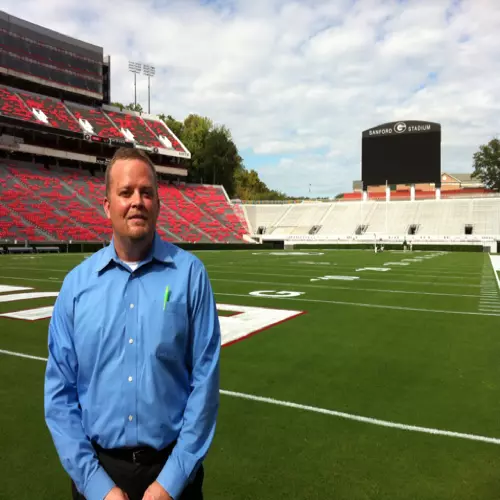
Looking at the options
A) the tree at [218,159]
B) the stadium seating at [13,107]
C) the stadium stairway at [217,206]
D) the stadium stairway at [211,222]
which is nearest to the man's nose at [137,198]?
the stadium stairway at [211,222]

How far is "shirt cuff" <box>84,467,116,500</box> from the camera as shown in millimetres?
1681

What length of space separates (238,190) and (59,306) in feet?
276

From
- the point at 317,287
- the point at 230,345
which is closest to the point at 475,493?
the point at 230,345

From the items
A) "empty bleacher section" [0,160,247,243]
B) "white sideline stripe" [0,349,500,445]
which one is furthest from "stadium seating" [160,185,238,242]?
"white sideline stripe" [0,349,500,445]

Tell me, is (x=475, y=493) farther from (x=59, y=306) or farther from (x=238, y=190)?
(x=238, y=190)

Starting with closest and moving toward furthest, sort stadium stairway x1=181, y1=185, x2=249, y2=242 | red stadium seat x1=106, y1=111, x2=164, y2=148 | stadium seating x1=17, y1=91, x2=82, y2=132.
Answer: stadium seating x1=17, y1=91, x2=82, y2=132 < stadium stairway x1=181, y1=185, x2=249, y2=242 < red stadium seat x1=106, y1=111, x2=164, y2=148

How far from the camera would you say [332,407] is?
4258 mm

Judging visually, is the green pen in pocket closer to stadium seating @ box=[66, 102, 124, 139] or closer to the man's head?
the man's head

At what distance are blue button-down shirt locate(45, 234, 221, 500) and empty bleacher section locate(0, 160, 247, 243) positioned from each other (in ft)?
113

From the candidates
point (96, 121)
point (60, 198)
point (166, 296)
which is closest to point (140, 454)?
point (166, 296)

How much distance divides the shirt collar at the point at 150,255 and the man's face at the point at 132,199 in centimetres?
8

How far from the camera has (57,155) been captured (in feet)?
152

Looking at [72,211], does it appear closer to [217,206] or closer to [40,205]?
[40,205]

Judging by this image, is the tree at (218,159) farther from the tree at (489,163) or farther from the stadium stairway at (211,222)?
the tree at (489,163)
